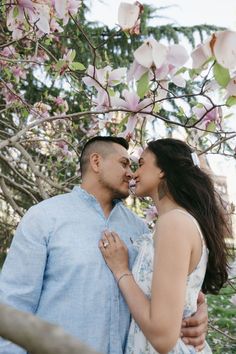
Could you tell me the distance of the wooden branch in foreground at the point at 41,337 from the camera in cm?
28

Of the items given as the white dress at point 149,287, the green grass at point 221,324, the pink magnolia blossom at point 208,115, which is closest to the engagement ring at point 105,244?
the white dress at point 149,287

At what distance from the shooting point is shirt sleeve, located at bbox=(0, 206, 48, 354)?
1373 millimetres

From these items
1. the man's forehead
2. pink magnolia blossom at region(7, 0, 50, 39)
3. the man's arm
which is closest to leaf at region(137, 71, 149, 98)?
pink magnolia blossom at region(7, 0, 50, 39)

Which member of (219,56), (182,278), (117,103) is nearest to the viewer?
(219,56)

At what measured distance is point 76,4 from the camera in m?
1.59

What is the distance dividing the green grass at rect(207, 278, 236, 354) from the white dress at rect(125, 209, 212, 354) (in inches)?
88.6

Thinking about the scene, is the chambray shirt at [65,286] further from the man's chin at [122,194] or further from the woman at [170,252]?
the man's chin at [122,194]

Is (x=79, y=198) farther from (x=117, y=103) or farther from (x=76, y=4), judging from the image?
(x=76, y=4)

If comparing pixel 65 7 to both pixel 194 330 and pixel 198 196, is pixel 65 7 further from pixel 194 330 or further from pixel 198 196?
pixel 194 330

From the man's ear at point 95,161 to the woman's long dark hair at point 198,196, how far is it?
23 cm

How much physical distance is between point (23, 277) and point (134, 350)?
394 mm

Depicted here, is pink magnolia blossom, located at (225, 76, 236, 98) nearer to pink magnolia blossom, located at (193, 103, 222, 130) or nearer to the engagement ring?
pink magnolia blossom, located at (193, 103, 222, 130)

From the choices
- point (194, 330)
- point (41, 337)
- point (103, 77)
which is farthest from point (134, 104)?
point (41, 337)

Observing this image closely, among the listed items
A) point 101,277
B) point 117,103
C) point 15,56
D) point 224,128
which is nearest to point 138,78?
point 117,103
